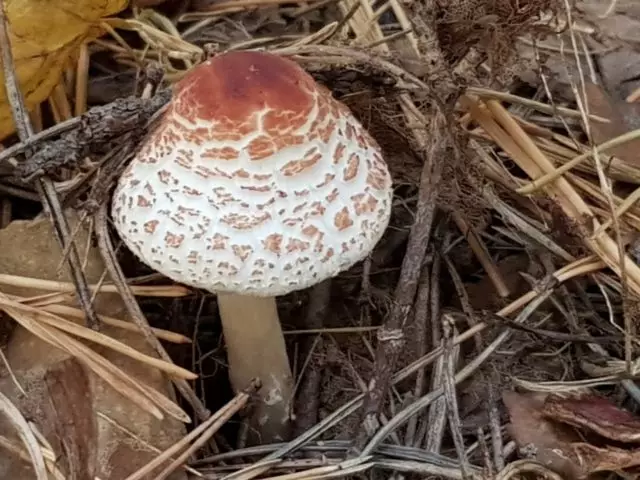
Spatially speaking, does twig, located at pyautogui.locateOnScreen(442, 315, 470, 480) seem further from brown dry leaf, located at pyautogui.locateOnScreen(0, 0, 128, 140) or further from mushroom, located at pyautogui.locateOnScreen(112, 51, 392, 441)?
brown dry leaf, located at pyautogui.locateOnScreen(0, 0, 128, 140)

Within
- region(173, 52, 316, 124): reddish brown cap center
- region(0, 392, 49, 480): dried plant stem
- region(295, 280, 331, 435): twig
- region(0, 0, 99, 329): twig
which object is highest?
region(173, 52, 316, 124): reddish brown cap center

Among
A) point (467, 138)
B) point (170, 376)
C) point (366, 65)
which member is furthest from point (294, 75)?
point (170, 376)

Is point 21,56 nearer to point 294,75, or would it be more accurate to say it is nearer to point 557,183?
point 294,75

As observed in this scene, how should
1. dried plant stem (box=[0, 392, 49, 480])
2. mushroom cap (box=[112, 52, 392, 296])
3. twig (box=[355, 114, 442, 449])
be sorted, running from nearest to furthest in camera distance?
1. mushroom cap (box=[112, 52, 392, 296])
2. dried plant stem (box=[0, 392, 49, 480])
3. twig (box=[355, 114, 442, 449])

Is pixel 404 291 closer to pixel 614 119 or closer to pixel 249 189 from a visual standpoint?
pixel 249 189

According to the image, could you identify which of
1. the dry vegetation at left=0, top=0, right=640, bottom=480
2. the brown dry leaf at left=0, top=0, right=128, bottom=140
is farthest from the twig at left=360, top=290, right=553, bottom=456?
the brown dry leaf at left=0, top=0, right=128, bottom=140

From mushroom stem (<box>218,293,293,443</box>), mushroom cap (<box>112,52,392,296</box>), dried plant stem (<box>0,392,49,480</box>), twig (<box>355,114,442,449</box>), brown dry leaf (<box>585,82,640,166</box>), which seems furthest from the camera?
brown dry leaf (<box>585,82,640,166</box>)
